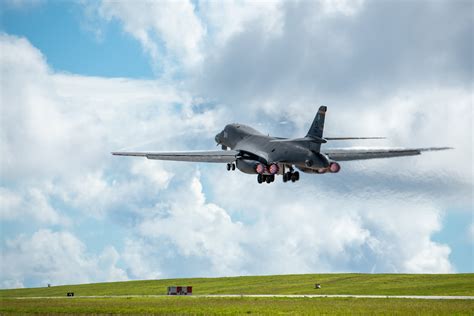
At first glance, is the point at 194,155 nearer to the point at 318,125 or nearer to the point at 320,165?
the point at 320,165

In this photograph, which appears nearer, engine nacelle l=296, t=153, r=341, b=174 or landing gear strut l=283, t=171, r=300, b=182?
engine nacelle l=296, t=153, r=341, b=174

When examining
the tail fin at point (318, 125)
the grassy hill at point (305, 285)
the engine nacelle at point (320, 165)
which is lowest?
the grassy hill at point (305, 285)

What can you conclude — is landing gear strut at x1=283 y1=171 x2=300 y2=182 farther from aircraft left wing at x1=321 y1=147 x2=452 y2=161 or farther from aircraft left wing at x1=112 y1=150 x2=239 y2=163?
aircraft left wing at x1=112 y1=150 x2=239 y2=163

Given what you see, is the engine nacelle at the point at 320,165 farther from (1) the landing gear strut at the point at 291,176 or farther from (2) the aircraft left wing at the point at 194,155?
(2) the aircraft left wing at the point at 194,155

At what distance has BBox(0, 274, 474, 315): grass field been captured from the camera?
69.1 meters

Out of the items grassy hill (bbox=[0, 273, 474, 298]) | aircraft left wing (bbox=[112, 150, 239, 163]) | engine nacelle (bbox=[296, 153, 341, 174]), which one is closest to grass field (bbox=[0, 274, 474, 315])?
grassy hill (bbox=[0, 273, 474, 298])

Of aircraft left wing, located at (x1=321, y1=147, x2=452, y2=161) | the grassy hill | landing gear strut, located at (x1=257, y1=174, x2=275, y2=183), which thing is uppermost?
aircraft left wing, located at (x1=321, y1=147, x2=452, y2=161)

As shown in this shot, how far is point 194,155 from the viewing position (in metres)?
80.9

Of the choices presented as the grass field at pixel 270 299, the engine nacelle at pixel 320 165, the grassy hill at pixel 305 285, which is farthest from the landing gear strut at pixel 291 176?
the grassy hill at pixel 305 285

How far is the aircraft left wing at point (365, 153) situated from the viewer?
7200cm

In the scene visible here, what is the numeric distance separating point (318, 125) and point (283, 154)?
476 cm

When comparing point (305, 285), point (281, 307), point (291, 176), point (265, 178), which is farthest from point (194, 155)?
point (305, 285)

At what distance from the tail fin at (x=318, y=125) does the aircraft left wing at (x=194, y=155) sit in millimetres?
11283

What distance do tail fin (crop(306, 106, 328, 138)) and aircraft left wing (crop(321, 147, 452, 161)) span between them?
539cm
